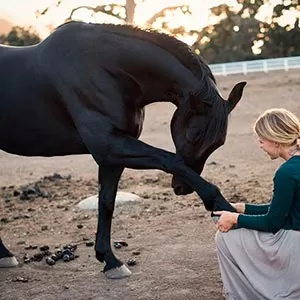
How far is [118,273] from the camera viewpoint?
4805 millimetres

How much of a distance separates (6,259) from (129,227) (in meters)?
1.56

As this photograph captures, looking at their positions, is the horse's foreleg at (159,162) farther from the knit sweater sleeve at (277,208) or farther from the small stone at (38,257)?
the small stone at (38,257)

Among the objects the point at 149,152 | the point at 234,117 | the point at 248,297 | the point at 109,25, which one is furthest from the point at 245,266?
the point at 234,117

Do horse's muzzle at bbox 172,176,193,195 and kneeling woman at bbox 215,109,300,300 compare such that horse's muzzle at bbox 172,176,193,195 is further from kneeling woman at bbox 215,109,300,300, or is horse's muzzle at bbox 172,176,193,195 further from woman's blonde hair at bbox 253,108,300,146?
woman's blonde hair at bbox 253,108,300,146

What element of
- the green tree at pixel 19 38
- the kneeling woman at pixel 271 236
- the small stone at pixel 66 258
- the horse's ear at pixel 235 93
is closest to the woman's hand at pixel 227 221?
the kneeling woman at pixel 271 236

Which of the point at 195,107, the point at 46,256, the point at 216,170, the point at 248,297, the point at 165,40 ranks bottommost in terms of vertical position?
the point at 216,170

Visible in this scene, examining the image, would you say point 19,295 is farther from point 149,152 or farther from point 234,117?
point 234,117

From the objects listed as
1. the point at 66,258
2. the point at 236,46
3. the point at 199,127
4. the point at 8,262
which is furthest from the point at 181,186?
the point at 236,46

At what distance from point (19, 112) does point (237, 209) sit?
6.37 feet

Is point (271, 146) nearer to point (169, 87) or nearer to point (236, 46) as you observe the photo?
point (169, 87)

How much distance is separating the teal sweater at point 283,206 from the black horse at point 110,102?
1.31 feet

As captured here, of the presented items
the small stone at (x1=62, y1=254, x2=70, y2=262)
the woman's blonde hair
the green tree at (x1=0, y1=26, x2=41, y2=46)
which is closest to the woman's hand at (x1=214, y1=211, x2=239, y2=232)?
the woman's blonde hair

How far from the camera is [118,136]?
174 inches

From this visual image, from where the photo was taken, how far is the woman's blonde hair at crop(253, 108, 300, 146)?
3426 millimetres
